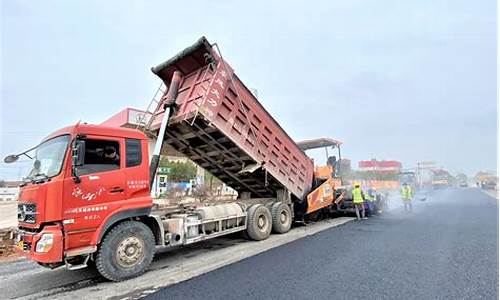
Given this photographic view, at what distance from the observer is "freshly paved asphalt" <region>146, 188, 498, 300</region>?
4.20 metres

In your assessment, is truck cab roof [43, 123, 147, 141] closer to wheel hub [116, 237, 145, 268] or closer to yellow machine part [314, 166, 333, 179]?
wheel hub [116, 237, 145, 268]

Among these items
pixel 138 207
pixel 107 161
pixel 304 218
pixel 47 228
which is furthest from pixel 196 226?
pixel 304 218

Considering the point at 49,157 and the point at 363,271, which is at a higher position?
the point at 49,157

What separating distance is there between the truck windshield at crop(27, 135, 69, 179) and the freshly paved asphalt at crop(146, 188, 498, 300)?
2086 millimetres

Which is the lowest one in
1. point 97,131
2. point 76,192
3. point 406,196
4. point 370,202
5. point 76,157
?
point 370,202

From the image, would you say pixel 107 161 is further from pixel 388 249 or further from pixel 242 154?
pixel 388 249

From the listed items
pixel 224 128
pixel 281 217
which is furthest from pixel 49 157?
pixel 281 217

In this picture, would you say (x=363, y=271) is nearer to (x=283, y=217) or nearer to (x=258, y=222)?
(x=258, y=222)

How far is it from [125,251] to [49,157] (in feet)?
5.38

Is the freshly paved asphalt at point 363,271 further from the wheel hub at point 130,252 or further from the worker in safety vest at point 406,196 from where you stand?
the worker in safety vest at point 406,196

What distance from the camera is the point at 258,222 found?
7812 millimetres

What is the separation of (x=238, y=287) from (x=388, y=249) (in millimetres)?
3310

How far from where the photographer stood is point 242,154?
7.46 m

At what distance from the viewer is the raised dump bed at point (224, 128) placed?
6.64 m
